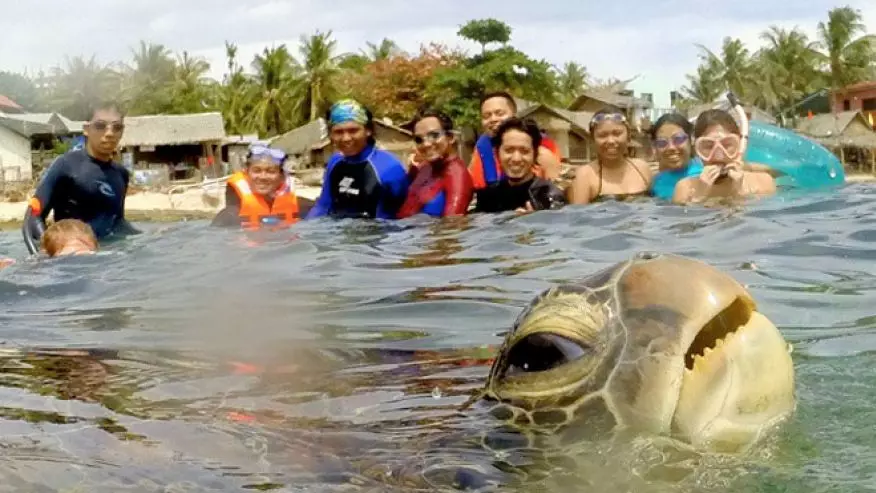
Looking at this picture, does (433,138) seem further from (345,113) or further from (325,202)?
(325,202)

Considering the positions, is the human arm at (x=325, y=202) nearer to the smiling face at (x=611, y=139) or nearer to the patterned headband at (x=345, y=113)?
the patterned headband at (x=345, y=113)

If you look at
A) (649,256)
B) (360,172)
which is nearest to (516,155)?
(360,172)

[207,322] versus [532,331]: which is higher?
[532,331]

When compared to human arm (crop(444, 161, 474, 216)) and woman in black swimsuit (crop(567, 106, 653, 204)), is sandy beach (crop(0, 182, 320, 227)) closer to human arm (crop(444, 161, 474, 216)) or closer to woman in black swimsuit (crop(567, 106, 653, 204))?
human arm (crop(444, 161, 474, 216))

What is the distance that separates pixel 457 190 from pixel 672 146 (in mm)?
1911

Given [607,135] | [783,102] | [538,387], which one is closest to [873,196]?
[607,135]

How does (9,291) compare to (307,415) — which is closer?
(307,415)

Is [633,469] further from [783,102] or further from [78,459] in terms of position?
[783,102]

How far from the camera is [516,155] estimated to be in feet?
26.4

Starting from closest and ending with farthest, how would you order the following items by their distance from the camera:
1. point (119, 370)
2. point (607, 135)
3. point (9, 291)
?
point (119, 370), point (9, 291), point (607, 135)

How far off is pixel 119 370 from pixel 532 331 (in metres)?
1.72

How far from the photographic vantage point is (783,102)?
61219 mm

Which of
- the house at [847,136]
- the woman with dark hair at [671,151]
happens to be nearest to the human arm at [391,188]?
the woman with dark hair at [671,151]

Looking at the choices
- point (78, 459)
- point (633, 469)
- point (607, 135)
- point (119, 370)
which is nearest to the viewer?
point (633, 469)
